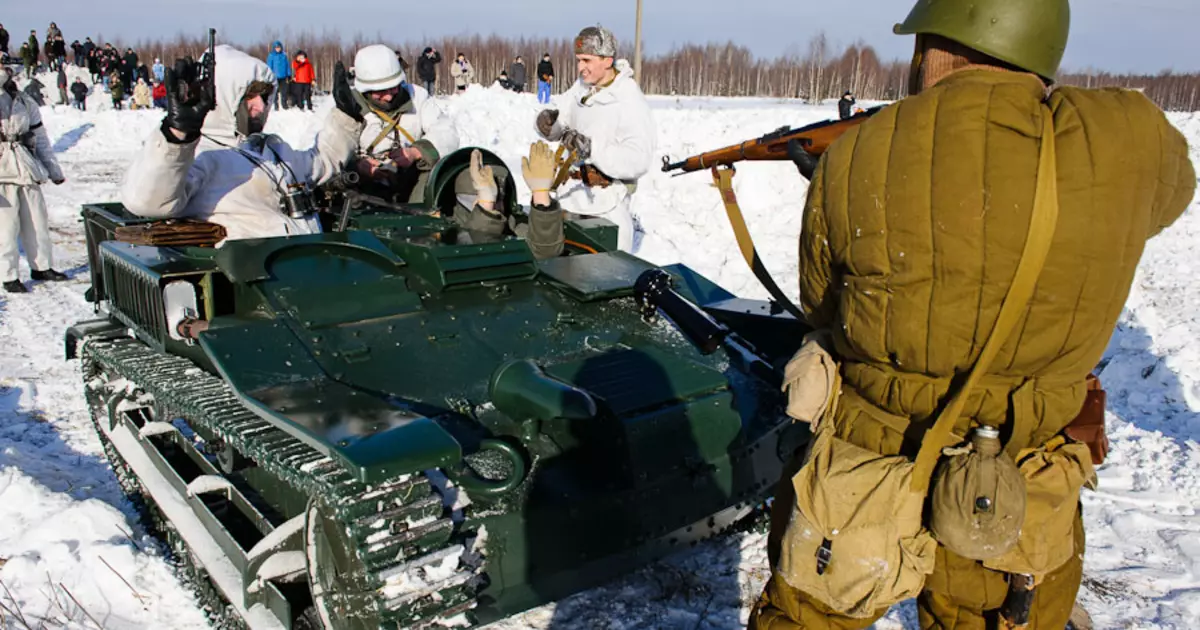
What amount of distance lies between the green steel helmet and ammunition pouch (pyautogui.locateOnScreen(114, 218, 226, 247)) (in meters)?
3.61

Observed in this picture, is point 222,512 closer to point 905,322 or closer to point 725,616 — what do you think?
point 725,616

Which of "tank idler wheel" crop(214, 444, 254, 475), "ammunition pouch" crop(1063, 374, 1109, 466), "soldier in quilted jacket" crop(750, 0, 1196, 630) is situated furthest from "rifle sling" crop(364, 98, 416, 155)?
"ammunition pouch" crop(1063, 374, 1109, 466)

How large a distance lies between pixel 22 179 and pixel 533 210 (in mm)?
6867

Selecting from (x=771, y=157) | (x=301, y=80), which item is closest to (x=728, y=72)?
(x=301, y=80)

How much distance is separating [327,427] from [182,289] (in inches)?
57.6

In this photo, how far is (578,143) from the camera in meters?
6.00

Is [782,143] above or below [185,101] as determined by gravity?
below

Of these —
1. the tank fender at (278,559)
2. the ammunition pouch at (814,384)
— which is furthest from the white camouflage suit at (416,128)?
the ammunition pouch at (814,384)

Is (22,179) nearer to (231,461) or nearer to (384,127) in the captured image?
(384,127)

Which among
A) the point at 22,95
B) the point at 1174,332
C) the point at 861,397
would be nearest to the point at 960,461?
the point at 861,397

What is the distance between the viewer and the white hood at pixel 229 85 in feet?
16.1

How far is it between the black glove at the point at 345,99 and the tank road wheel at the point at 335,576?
383 centimetres

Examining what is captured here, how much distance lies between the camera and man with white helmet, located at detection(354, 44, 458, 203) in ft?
19.7

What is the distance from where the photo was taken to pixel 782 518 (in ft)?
8.23
